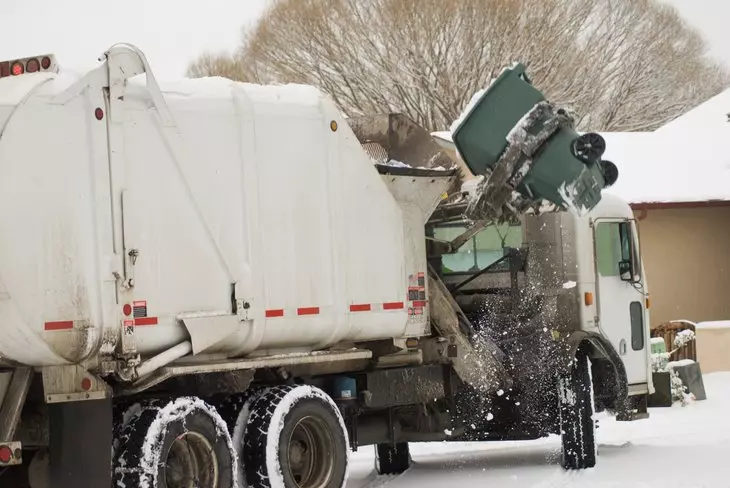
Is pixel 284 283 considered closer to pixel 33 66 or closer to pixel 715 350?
pixel 33 66

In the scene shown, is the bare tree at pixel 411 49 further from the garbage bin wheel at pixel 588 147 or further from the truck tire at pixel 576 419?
the garbage bin wheel at pixel 588 147

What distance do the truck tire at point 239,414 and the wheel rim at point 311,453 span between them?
41cm

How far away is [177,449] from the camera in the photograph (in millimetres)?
8039

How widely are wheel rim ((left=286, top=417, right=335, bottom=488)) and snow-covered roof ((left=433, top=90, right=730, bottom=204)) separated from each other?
505 inches

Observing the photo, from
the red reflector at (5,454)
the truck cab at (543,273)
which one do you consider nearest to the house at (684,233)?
the truck cab at (543,273)

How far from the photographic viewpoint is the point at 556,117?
995 cm

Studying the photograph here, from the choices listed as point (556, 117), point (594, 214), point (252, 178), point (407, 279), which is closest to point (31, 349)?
point (252, 178)

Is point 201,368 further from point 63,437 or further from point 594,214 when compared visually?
point 594,214

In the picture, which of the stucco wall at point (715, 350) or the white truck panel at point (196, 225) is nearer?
the white truck panel at point (196, 225)

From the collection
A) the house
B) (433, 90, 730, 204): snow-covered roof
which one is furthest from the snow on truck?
the house

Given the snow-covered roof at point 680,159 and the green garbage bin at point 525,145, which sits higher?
the snow-covered roof at point 680,159

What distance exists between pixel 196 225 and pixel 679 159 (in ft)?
64.1

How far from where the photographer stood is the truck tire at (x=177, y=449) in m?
7.64

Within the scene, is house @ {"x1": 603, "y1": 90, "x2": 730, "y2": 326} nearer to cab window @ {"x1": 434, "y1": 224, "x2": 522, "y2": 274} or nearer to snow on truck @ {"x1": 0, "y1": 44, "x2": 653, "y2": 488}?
snow on truck @ {"x1": 0, "y1": 44, "x2": 653, "y2": 488}
